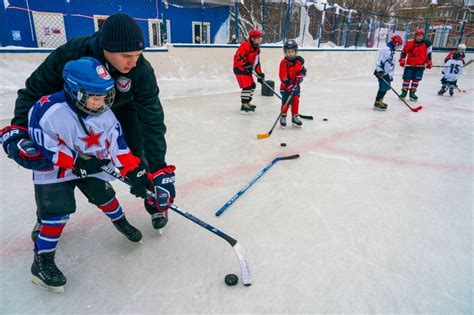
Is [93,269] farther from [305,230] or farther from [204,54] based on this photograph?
[204,54]

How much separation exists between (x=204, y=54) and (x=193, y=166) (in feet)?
13.4

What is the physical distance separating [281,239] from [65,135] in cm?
122

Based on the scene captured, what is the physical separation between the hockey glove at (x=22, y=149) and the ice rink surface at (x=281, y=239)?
1.93 ft

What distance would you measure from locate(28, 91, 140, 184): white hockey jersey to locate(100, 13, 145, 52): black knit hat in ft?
0.94

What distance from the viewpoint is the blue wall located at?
8.70 metres

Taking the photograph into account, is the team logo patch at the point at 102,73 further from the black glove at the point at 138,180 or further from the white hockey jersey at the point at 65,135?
the black glove at the point at 138,180

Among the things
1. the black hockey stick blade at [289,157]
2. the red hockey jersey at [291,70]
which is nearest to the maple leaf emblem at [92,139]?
A: the black hockey stick blade at [289,157]

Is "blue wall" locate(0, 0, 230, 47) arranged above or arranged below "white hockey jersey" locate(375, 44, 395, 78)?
above

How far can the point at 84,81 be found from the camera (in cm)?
122

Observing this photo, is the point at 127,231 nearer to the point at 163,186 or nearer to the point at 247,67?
the point at 163,186

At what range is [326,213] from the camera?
214 centimetres

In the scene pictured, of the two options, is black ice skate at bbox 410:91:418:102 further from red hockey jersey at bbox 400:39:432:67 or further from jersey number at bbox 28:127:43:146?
jersey number at bbox 28:127:43:146

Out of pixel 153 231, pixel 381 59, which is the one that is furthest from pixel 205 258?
pixel 381 59

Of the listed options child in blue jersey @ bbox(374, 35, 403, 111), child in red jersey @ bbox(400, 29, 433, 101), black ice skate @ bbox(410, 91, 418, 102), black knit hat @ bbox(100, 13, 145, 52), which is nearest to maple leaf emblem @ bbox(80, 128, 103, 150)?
black knit hat @ bbox(100, 13, 145, 52)
